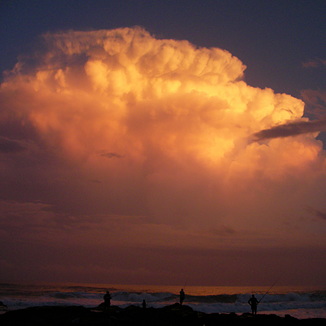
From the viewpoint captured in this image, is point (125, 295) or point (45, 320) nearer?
point (45, 320)

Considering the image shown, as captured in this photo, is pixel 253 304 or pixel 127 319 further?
pixel 253 304

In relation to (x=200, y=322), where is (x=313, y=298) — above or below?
above

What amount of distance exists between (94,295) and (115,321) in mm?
54763

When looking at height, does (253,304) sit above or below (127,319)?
above

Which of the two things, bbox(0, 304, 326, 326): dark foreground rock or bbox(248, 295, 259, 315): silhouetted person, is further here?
bbox(248, 295, 259, 315): silhouetted person

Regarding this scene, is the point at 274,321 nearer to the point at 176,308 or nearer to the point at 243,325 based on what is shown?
the point at 243,325

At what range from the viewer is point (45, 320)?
1064 inches

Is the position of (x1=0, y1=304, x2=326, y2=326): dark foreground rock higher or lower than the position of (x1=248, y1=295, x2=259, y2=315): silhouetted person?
lower

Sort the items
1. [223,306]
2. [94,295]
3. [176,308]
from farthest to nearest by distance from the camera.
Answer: [94,295]
[223,306]
[176,308]

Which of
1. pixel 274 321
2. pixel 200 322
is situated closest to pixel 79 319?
pixel 200 322

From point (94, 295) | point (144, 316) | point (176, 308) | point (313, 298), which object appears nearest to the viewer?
point (144, 316)

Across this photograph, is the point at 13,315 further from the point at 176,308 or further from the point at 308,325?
the point at 308,325

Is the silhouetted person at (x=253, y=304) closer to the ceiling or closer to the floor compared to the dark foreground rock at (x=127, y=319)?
closer to the ceiling

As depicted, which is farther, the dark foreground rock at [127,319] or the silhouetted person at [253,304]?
the silhouetted person at [253,304]
